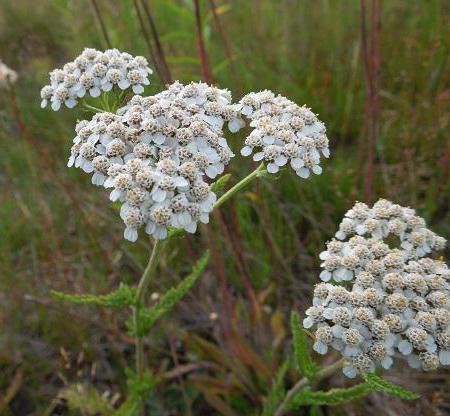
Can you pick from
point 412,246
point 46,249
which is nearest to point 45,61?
point 46,249

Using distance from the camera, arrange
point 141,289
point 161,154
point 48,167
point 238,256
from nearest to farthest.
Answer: point 161,154 < point 141,289 < point 238,256 < point 48,167

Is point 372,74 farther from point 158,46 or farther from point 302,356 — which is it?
point 302,356

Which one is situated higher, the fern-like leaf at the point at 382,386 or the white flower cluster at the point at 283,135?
the white flower cluster at the point at 283,135

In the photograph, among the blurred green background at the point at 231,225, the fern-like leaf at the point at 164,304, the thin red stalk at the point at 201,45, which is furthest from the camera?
the blurred green background at the point at 231,225

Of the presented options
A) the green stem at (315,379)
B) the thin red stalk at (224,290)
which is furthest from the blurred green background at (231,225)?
the green stem at (315,379)

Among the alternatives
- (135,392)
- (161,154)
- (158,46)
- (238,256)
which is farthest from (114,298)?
(158,46)

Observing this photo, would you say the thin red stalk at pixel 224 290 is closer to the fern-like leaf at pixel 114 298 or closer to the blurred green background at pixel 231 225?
the blurred green background at pixel 231 225
